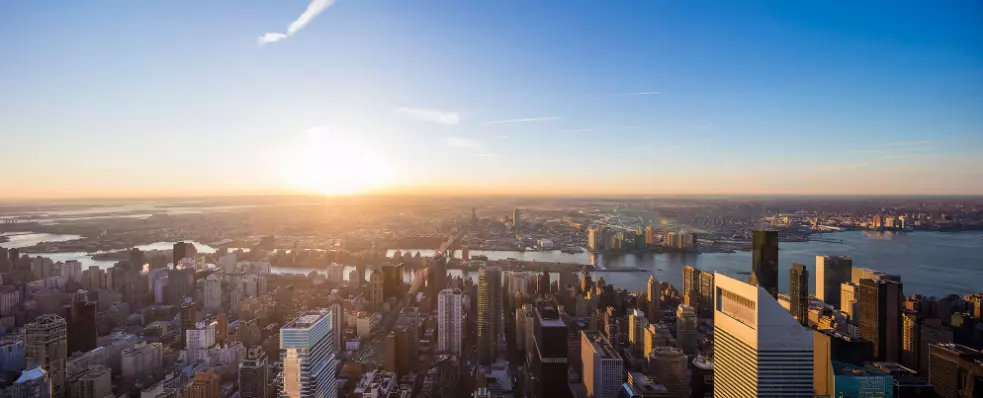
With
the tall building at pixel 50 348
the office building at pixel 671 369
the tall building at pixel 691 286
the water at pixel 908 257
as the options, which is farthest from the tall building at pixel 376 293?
the water at pixel 908 257

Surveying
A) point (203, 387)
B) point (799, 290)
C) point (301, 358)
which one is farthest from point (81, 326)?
point (799, 290)

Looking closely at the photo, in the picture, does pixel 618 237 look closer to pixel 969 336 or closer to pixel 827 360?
pixel 969 336

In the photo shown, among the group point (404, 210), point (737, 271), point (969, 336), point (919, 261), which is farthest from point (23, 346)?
point (919, 261)

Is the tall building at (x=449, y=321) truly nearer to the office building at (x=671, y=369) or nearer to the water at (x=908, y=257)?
the office building at (x=671, y=369)

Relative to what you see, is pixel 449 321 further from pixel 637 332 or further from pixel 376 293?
pixel 637 332

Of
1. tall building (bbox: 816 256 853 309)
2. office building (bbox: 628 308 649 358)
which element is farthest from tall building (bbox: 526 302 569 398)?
tall building (bbox: 816 256 853 309)

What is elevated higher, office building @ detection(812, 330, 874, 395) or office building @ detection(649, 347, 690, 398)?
office building @ detection(812, 330, 874, 395)

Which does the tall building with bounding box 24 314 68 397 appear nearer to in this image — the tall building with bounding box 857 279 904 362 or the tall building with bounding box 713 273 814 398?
the tall building with bounding box 713 273 814 398
